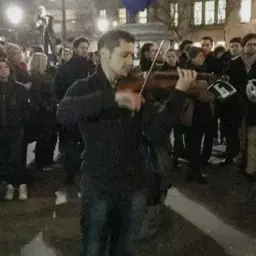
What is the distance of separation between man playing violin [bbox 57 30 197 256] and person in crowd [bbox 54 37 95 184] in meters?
3.45

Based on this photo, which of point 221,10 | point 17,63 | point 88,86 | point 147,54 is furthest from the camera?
point 221,10

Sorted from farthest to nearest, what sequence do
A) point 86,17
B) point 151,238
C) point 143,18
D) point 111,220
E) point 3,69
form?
point 86,17 < point 143,18 < point 3,69 < point 151,238 < point 111,220

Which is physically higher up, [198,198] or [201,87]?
[201,87]

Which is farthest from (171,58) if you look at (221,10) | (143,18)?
(143,18)

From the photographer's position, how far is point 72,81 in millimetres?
6473

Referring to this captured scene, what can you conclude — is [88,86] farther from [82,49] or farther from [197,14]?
[197,14]

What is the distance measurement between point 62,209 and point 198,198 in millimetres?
1699

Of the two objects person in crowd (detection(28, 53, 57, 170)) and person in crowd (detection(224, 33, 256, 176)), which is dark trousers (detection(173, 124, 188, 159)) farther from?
person in crowd (detection(28, 53, 57, 170))

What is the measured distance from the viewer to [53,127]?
24.1ft

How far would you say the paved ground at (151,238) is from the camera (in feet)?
14.9

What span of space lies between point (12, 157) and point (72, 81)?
1.33m

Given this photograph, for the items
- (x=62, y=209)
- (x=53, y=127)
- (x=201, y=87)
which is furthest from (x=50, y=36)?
(x=201, y=87)

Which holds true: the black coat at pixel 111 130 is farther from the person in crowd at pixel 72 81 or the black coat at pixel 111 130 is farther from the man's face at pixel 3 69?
the person in crowd at pixel 72 81

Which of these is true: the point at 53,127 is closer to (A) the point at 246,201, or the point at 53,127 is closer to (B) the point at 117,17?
(A) the point at 246,201
